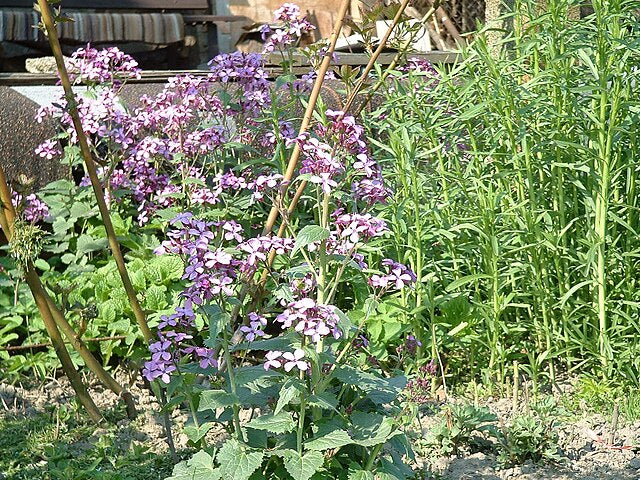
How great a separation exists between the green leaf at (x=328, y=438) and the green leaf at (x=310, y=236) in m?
0.43

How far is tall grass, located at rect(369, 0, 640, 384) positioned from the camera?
135 inches

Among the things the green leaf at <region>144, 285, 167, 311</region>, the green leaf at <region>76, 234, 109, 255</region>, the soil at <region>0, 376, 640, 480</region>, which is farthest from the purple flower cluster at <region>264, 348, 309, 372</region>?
the green leaf at <region>76, 234, 109, 255</region>

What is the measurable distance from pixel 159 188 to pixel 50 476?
1652 mm

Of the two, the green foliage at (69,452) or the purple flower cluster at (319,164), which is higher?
the purple flower cluster at (319,164)

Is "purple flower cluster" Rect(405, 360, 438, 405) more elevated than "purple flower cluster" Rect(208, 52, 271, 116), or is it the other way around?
"purple flower cluster" Rect(208, 52, 271, 116)

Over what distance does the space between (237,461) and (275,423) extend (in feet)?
0.39

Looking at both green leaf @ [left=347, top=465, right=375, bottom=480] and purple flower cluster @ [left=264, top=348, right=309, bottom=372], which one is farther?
green leaf @ [left=347, top=465, right=375, bottom=480]

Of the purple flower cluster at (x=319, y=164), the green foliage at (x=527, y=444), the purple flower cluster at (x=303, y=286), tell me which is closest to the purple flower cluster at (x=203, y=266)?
the purple flower cluster at (x=303, y=286)

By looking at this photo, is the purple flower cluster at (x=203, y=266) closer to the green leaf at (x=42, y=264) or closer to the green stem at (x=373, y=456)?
the green stem at (x=373, y=456)

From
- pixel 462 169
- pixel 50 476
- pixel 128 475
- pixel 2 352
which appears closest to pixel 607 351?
pixel 462 169

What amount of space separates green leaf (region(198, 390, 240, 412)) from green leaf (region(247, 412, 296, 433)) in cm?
9

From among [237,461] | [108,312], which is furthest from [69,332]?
[237,461]

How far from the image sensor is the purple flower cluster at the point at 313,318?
2068 mm

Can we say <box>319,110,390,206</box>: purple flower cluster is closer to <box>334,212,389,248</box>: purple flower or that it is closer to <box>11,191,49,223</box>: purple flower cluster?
<box>334,212,389,248</box>: purple flower
